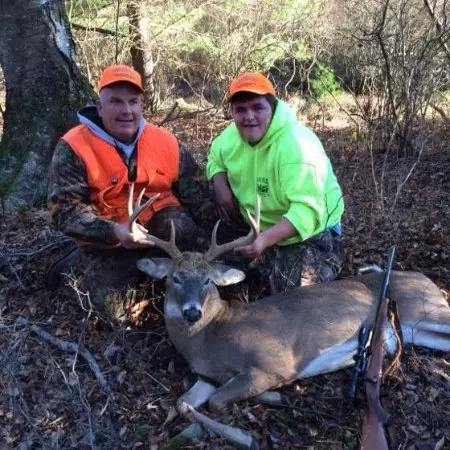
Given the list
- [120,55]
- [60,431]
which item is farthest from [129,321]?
Answer: [120,55]

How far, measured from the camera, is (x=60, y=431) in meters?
3.63

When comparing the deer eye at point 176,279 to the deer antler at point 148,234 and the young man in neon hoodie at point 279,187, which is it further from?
the young man in neon hoodie at point 279,187

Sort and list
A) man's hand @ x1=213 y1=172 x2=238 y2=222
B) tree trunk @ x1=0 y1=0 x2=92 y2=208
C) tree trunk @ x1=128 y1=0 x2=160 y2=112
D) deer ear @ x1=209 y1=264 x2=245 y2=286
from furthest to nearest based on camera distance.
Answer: tree trunk @ x1=128 y1=0 x2=160 y2=112
tree trunk @ x1=0 y1=0 x2=92 y2=208
man's hand @ x1=213 y1=172 x2=238 y2=222
deer ear @ x1=209 y1=264 x2=245 y2=286

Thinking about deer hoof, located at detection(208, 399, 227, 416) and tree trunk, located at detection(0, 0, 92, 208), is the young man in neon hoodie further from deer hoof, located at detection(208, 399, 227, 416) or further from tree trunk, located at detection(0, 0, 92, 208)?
tree trunk, located at detection(0, 0, 92, 208)

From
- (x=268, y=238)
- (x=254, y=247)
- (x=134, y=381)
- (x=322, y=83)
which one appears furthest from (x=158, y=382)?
(x=322, y=83)

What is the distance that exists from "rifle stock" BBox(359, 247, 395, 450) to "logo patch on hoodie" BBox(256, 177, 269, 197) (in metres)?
1.10

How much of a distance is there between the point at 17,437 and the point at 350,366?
2.15 meters

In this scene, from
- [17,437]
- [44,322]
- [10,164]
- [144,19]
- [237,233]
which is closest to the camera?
[17,437]

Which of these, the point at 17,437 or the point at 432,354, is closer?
the point at 17,437

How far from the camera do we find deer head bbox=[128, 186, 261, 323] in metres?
4.12

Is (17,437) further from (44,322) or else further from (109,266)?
(109,266)

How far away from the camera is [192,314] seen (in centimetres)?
395

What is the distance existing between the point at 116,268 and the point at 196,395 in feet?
4.40

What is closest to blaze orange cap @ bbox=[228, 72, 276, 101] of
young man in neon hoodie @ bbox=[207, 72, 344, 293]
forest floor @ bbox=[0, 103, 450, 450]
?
young man in neon hoodie @ bbox=[207, 72, 344, 293]
